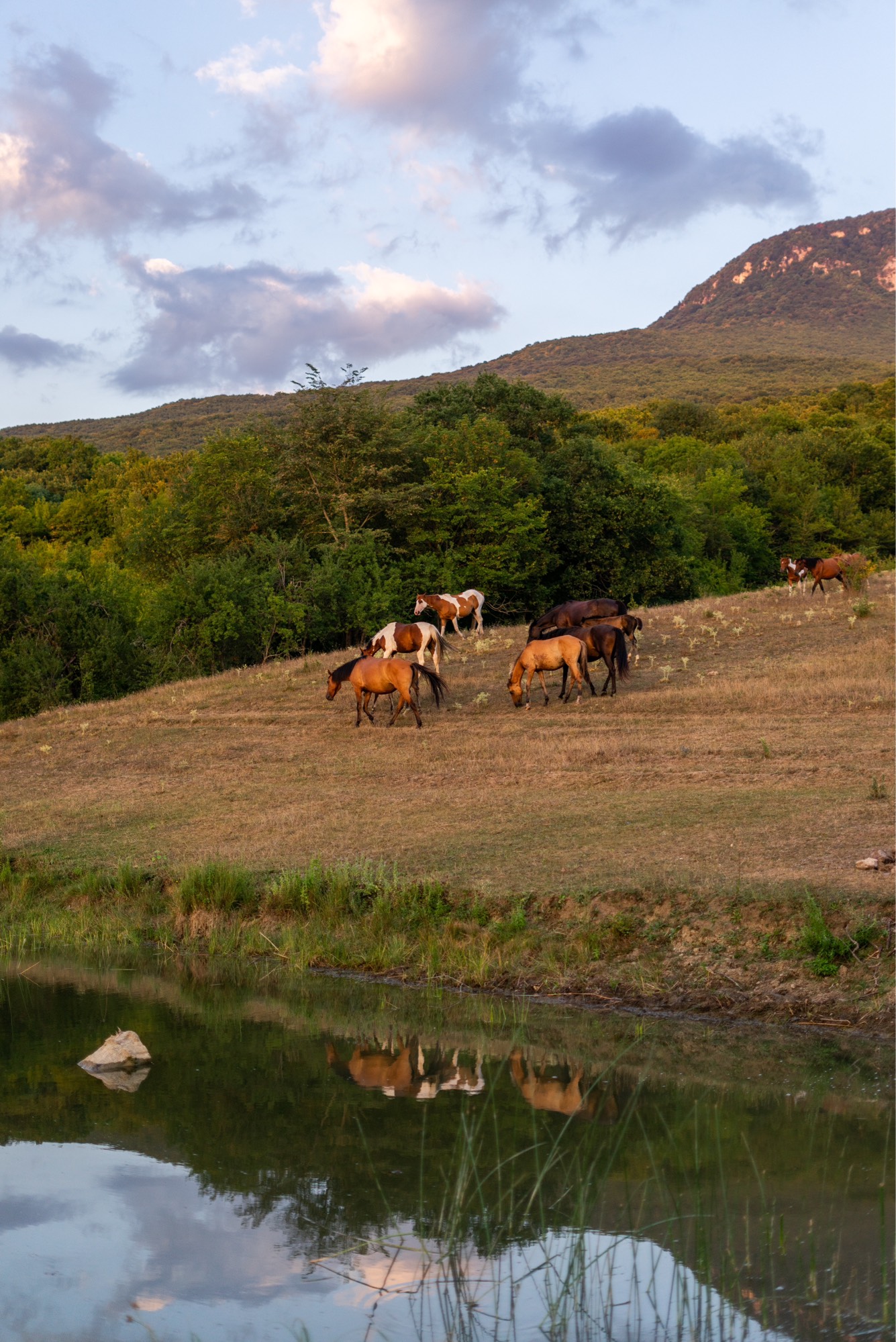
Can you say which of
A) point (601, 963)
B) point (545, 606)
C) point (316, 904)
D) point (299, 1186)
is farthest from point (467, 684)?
point (545, 606)

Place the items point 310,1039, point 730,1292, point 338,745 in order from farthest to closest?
point 338,745, point 310,1039, point 730,1292

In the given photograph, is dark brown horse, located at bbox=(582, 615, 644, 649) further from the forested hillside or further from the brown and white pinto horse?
the forested hillside

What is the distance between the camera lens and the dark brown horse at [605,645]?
83.6ft

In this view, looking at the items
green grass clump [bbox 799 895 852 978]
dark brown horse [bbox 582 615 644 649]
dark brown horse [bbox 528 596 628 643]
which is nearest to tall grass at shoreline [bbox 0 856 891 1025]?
green grass clump [bbox 799 895 852 978]

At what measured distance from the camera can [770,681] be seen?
2533 centimetres

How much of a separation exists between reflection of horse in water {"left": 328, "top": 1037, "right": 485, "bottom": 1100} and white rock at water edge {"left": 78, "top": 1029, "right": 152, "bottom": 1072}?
152 cm

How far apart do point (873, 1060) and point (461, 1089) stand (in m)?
3.14

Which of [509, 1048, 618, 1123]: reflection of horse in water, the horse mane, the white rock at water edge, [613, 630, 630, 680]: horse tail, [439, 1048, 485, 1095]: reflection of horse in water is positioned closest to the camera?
[509, 1048, 618, 1123]: reflection of horse in water

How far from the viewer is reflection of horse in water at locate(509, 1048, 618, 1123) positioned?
8.29 m

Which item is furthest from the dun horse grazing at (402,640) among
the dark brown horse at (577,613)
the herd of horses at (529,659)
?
the dark brown horse at (577,613)

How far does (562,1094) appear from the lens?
28.4ft

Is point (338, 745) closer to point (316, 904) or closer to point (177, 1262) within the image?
point (316, 904)

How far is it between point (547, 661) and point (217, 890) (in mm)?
12493

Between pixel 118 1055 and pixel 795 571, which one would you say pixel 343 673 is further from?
pixel 795 571
